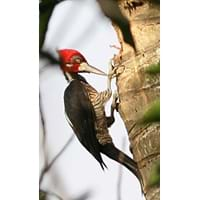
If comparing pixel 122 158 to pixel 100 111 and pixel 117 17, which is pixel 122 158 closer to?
pixel 100 111

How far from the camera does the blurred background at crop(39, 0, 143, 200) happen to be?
159 centimetres

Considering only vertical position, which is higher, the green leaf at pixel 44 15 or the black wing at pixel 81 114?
the green leaf at pixel 44 15

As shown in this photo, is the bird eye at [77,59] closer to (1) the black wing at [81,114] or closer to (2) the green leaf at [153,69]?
(1) the black wing at [81,114]

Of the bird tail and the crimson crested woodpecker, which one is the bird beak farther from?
the bird tail

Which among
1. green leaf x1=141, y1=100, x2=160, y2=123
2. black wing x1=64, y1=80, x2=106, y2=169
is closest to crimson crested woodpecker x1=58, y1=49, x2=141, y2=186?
black wing x1=64, y1=80, x2=106, y2=169

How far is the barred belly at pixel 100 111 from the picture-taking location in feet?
5.27

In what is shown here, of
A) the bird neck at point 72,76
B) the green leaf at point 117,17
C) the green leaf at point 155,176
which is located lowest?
the green leaf at point 155,176

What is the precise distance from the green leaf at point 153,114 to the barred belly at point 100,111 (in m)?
0.14

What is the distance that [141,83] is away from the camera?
1.59m

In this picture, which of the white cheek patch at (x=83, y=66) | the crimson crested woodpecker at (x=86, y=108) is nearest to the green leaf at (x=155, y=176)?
the crimson crested woodpecker at (x=86, y=108)
